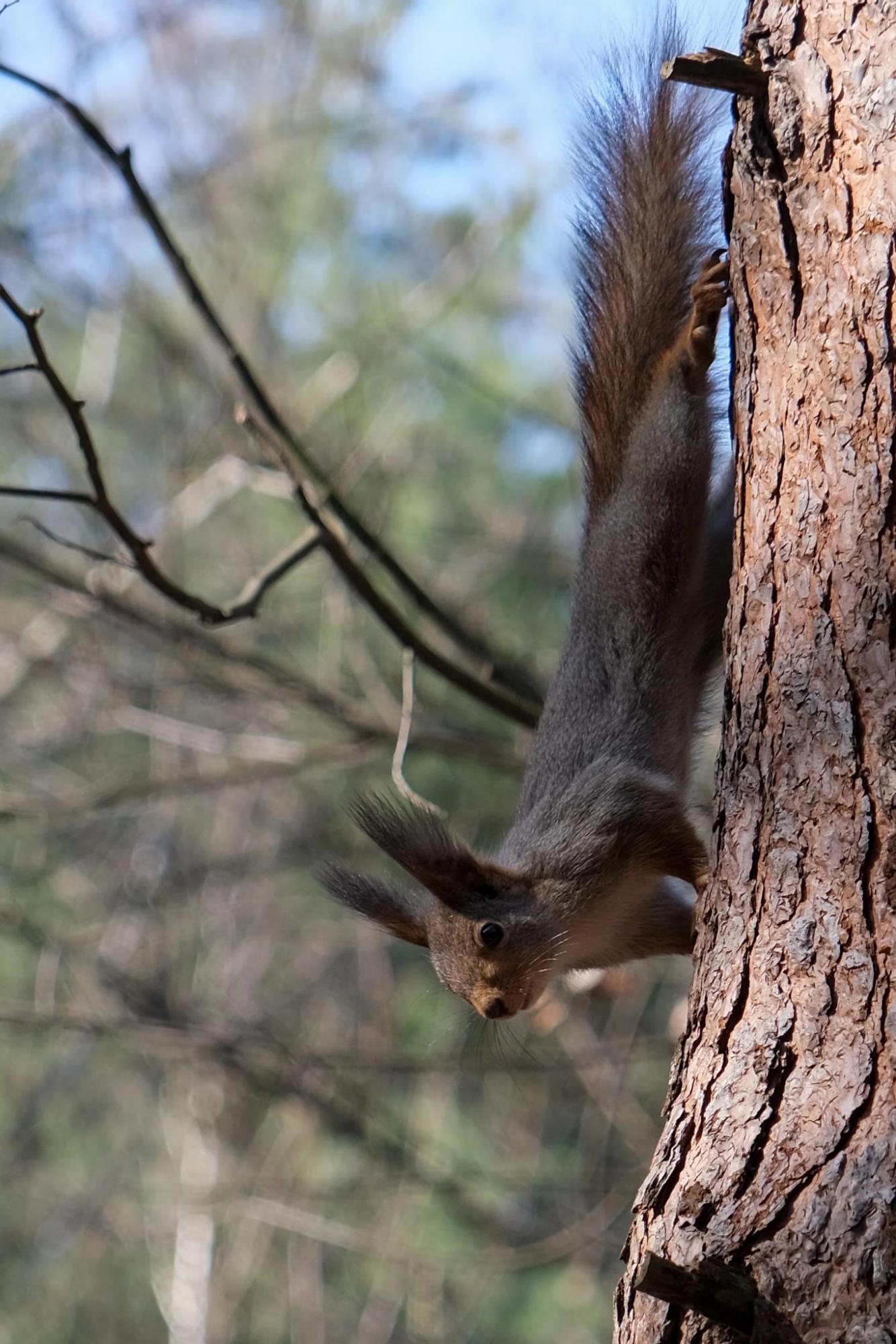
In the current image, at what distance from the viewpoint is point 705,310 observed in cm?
227

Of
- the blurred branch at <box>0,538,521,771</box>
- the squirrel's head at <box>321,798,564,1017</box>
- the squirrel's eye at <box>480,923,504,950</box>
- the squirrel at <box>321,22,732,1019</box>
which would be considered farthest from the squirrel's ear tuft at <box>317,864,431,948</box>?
the blurred branch at <box>0,538,521,771</box>

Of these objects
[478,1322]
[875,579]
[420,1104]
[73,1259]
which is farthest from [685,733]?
[73,1259]

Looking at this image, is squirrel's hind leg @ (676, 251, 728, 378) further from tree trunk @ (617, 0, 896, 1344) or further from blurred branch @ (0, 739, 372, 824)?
blurred branch @ (0, 739, 372, 824)

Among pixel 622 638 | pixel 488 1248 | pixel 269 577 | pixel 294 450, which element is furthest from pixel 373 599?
pixel 488 1248

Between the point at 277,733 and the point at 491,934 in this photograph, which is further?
the point at 277,733

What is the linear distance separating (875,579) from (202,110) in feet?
19.2

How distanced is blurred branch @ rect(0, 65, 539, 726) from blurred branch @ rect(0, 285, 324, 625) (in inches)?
2.8

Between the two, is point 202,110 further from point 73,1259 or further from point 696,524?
point 73,1259

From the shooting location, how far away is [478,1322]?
6.70 metres

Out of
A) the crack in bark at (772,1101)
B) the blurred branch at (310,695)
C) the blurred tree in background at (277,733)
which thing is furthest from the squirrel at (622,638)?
the blurred tree in background at (277,733)

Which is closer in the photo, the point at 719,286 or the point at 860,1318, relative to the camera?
the point at 860,1318

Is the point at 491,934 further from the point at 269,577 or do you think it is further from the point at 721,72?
the point at 721,72

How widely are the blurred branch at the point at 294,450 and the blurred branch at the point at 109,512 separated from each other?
0.07 metres

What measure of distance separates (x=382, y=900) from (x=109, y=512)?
0.92 m
